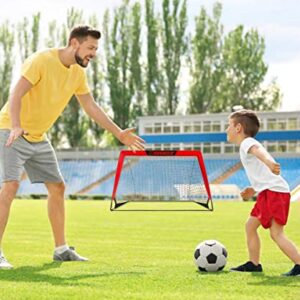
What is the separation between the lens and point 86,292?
17.0 ft

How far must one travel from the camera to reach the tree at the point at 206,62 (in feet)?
176

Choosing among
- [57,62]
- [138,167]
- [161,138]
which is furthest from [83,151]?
[57,62]

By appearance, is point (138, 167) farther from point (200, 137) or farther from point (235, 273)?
point (200, 137)

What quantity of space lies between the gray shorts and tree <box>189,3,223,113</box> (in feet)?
152

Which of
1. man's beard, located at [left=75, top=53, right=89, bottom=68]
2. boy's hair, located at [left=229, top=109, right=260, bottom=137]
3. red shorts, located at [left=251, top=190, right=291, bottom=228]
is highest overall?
man's beard, located at [left=75, top=53, right=89, bottom=68]

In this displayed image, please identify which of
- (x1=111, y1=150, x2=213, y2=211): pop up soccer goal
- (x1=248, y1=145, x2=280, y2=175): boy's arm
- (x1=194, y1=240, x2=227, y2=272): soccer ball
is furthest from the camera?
(x1=111, y1=150, x2=213, y2=211): pop up soccer goal

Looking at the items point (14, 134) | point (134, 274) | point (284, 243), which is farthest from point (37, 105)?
point (284, 243)

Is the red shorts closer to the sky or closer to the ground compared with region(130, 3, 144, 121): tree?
closer to the ground

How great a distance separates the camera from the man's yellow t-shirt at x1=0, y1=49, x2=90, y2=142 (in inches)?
278

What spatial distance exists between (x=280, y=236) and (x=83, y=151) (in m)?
51.5

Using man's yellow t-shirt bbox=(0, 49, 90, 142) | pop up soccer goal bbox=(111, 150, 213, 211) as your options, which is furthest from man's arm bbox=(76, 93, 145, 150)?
man's yellow t-shirt bbox=(0, 49, 90, 142)

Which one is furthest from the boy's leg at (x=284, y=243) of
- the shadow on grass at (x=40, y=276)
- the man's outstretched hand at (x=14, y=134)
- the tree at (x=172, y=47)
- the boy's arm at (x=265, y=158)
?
the tree at (x=172, y=47)

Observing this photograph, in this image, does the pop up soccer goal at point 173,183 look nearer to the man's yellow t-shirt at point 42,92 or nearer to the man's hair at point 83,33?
the man's yellow t-shirt at point 42,92

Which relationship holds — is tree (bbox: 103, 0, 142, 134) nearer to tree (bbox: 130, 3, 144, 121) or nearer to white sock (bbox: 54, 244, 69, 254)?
tree (bbox: 130, 3, 144, 121)
